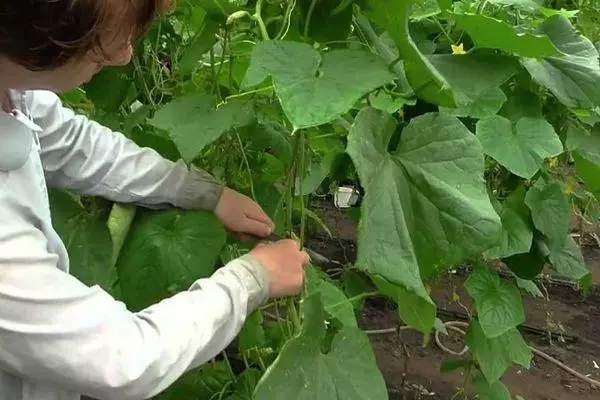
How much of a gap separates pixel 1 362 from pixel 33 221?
12 cm

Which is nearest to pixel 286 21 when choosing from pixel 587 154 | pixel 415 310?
pixel 415 310

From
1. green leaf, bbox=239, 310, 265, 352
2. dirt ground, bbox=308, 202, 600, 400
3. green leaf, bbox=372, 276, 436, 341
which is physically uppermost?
green leaf, bbox=372, 276, 436, 341

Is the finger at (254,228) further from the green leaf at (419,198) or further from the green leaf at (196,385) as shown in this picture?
the green leaf at (196,385)

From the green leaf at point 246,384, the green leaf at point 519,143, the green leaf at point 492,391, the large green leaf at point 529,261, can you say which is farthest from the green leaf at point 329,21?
the green leaf at point 492,391

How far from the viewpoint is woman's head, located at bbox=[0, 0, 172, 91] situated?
0.60 metres

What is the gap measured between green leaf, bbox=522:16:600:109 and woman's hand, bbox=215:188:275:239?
0.30 m

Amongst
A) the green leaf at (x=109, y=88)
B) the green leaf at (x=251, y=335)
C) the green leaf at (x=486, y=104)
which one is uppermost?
the green leaf at (x=109, y=88)

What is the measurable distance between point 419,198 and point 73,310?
0.95ft

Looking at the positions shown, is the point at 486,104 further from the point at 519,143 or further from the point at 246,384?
the point at 246,384

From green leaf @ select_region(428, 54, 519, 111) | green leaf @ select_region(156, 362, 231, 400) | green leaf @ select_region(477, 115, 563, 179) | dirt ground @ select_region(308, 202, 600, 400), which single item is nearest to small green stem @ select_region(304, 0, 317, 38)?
green leaf @ select_region(428, 54, 519, 111)

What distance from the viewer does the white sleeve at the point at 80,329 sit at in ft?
2.08

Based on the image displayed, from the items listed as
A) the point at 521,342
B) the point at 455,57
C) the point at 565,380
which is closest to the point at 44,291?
the point at 455,57

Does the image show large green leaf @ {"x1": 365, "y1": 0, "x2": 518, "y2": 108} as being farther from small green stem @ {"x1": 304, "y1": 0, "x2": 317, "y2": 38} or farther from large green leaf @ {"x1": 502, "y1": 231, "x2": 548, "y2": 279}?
large green leaf @ {"x1": 502, "y1": 231, "x2": 548, "y2": 279}

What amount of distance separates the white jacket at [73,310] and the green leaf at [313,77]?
0.17m
